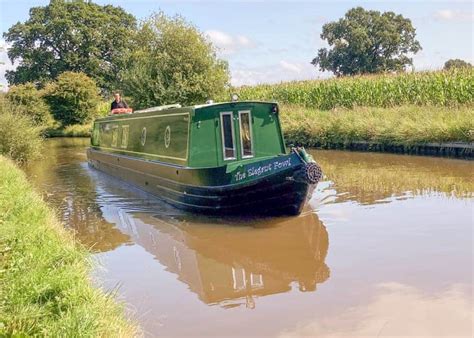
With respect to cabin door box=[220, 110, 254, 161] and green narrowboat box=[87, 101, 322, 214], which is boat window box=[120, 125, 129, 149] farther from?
cabin door box=[220, 110, 254, 161]

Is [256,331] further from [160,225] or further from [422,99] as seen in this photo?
[422,99]

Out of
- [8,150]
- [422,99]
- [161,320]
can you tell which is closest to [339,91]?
[422,99]

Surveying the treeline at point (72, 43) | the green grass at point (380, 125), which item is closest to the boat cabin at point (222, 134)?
the green grass at point (380, 125)

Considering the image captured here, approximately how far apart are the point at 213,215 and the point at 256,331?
423 centimetres

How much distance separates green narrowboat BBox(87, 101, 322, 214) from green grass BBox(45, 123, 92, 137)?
23.0 m

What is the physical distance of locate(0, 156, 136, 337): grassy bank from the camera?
367cm

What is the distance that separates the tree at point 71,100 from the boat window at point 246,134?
A: 89.8 feet

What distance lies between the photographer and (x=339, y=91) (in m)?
21.2

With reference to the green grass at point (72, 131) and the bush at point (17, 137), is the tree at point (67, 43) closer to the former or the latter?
the green grass at point (72, 131)

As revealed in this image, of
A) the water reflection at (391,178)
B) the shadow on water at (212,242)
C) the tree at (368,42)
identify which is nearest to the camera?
the shadow on water at (212,242)

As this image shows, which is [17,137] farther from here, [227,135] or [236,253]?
[236,253]

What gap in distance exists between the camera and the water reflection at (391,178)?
979cm

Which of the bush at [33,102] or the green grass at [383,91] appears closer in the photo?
the green grass at [383,91]

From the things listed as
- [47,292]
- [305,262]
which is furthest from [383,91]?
[47,292]
